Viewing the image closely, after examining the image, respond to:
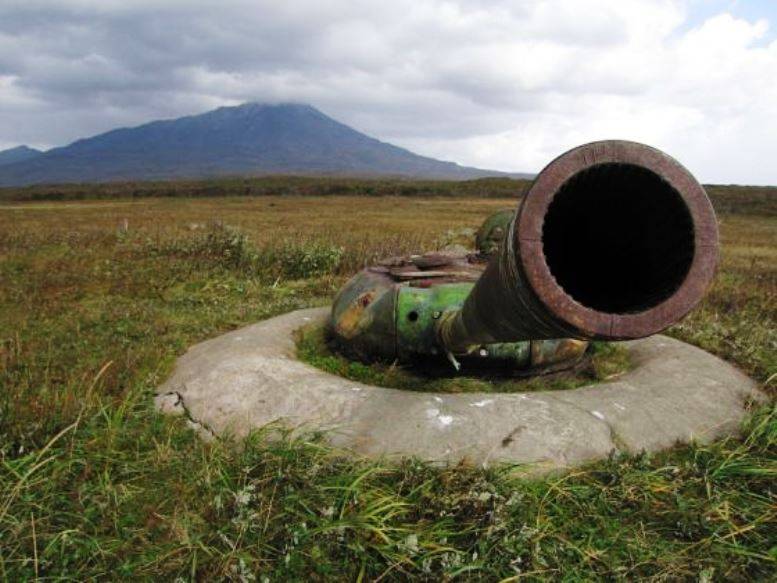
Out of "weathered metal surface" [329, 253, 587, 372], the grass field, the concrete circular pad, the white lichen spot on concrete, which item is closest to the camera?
the grass field

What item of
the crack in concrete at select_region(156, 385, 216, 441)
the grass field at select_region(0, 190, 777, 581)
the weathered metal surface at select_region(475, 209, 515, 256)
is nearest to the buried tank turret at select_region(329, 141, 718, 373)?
the grass field at select_region(0, 190, 777, 581)

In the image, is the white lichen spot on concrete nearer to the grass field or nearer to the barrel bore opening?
the grass field

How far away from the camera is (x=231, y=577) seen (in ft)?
10.8

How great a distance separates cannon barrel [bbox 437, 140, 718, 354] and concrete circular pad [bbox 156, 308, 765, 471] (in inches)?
68.2

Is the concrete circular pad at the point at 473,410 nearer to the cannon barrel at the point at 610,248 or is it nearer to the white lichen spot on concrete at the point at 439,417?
the white lichen spot on concrete at the point at 439,417

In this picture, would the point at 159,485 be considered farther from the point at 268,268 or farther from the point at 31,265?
the point at 31,265

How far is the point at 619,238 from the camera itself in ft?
9.16

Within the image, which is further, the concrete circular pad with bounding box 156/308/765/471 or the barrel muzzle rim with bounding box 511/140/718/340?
the concrete circular pad with bounding box 156/308/765/471

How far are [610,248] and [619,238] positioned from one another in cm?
12

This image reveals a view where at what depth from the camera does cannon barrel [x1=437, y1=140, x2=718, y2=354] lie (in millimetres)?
2068

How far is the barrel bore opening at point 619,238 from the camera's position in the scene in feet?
7.39

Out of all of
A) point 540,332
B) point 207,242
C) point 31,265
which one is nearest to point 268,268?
point 207,242

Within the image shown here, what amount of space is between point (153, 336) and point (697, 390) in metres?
6.16

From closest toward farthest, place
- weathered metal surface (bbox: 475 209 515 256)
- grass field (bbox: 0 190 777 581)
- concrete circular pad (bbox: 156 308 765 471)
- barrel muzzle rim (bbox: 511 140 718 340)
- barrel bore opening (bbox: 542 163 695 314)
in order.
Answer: barrel muzzle rim (bbox: 511 140 718 340), barrel bore opening (bbox: 542 163 695 314), grass field (bbox: 0 190 777 581), concrete circular pad (bbox: 156 308 765 471), weathered metal surface (bbox: 475 209 515 256)
